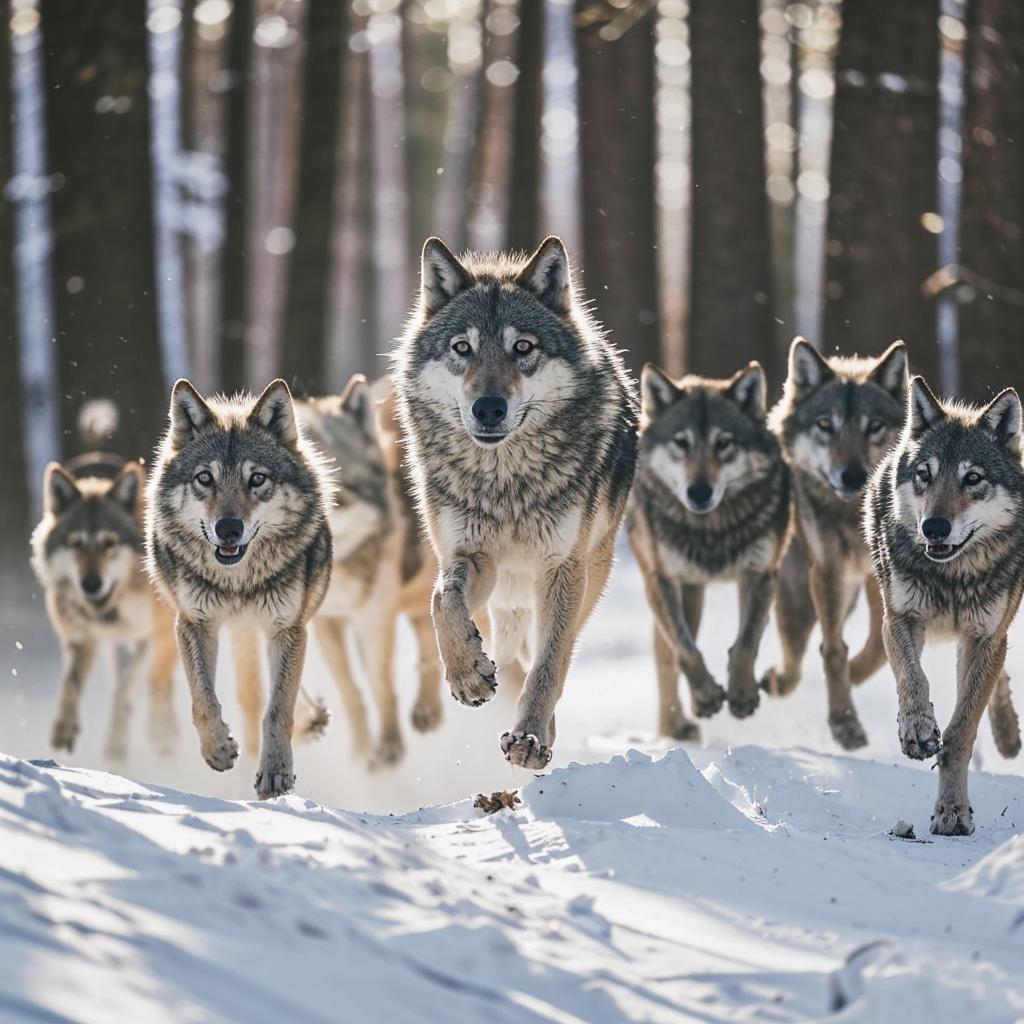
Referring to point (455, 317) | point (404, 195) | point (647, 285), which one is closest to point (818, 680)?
point (455, 317)

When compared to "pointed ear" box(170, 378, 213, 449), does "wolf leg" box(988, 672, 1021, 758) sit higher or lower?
lower

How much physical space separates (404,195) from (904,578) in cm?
3077

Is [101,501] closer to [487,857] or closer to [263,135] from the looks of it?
[487,857]

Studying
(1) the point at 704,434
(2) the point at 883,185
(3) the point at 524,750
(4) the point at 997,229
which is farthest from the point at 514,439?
(4) the point at 997,229

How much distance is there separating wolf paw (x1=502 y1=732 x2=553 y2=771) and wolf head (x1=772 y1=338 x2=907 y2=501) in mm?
2852

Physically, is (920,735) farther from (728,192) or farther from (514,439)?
(728,192)

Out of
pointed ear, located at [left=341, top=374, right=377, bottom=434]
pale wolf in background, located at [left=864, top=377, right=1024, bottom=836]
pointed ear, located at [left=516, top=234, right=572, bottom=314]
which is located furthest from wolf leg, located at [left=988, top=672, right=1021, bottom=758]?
pointed ear, located at [left=341, top=374, right=377, bottom=434]

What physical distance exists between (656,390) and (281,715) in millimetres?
3426

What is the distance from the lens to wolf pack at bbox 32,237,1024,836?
6.24 metres

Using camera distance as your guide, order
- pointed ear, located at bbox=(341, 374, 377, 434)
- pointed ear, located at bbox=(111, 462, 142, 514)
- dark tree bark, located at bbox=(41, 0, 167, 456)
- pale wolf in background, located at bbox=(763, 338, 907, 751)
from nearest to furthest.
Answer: pale wolf in background, located at bbox=(763, 338, 907, 751) → pointed ear, located at bbox=(111, 462, 142, 514) → pointed ear, located at bbox=(341, 374, 377, 434) → dark tree bark, located at bbox=(41, 0, 167, 456)

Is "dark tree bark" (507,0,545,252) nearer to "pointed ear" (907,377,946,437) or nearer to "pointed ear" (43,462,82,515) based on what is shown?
"pointed ear" (43,462,82,515)

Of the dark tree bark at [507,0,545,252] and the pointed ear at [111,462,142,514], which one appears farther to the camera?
the dark tree bark at [507,0,545,252]

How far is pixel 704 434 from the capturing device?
8.57 metres

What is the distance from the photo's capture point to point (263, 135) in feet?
133
